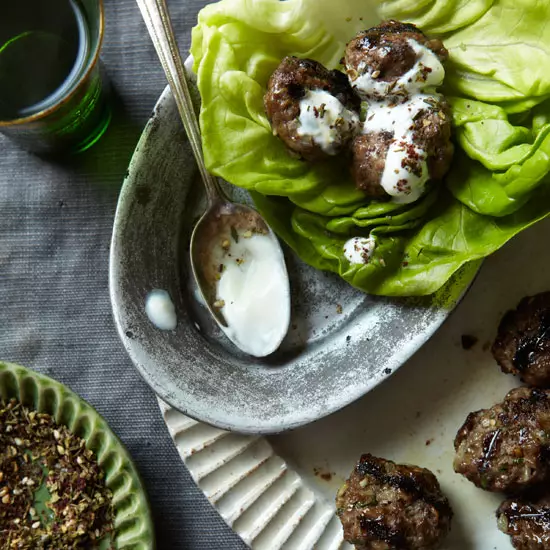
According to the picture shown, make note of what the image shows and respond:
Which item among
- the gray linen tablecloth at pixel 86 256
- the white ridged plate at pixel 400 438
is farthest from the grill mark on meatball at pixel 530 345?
the gray linen tablecloth at pixel 86 256

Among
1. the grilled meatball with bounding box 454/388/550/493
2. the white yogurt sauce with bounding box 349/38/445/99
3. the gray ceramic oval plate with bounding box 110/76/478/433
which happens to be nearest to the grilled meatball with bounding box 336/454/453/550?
the grilled meatball with bounding box 454/388/550/493

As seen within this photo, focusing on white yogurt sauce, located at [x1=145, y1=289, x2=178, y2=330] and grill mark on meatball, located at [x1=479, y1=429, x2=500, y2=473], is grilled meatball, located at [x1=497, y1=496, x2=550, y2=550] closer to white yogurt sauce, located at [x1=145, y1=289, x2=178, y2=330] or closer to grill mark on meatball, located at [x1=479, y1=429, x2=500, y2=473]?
grill mark on meatball, located at [x1=479, y1=429, x2=500, y2=473]

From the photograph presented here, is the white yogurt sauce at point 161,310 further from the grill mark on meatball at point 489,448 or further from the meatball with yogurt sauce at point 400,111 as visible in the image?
the grill mark on meatball at point 489,448

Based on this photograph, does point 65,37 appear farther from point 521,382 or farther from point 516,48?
point 521,382

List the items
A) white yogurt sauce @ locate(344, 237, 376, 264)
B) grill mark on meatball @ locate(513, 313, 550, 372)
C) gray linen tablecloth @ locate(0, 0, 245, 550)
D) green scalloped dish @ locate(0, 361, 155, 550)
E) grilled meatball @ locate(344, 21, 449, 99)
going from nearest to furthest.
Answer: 1. grilled meatball @ locate(344, 21, 449, 99)
2. white yogurt sauce @ locate(344, 237, 376, 264)
3. grill mark on meatball @ locate(513, 313, 550, 372)
4. green scalloped dish @ locate(0, 361, 155, 550)
5. gray linen tablecloth @ locate(0, 0, 245, 550)

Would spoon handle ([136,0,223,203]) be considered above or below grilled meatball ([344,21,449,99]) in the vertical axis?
below

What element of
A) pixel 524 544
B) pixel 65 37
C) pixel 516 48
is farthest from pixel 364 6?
pixel 524 544
